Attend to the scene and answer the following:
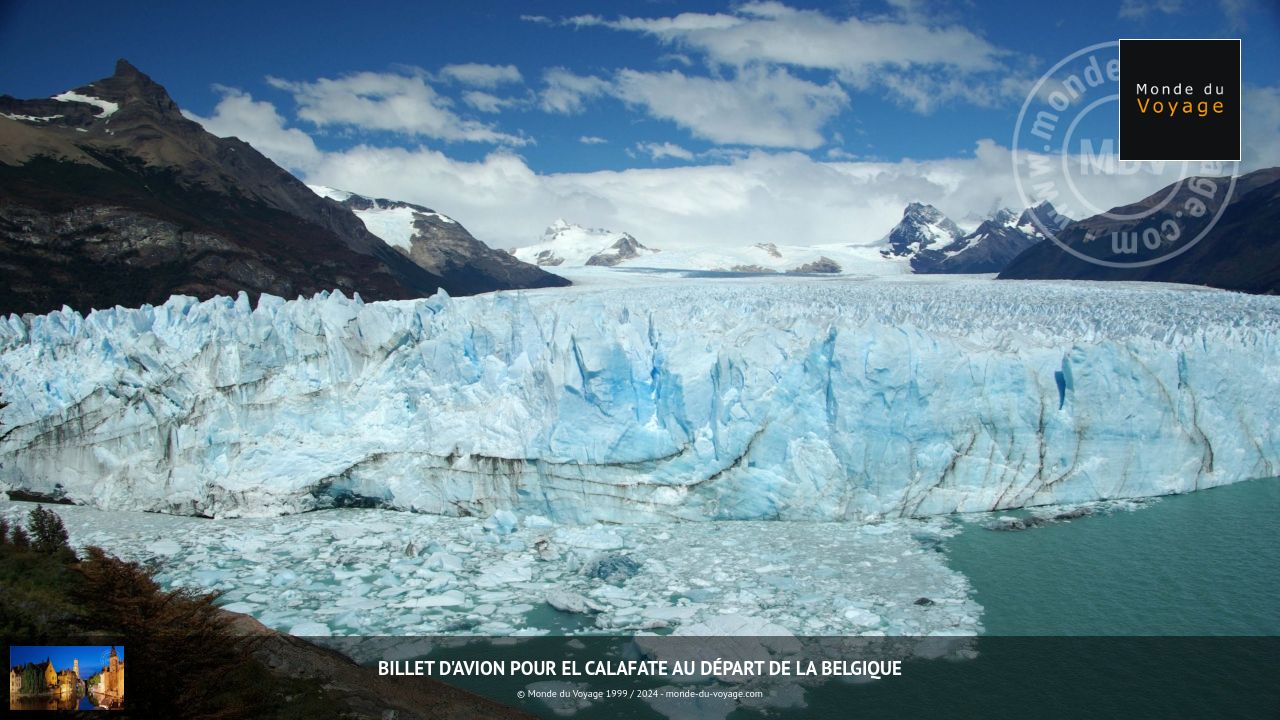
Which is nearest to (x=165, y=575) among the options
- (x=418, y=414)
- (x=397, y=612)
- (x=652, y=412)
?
(x=397, y=612)

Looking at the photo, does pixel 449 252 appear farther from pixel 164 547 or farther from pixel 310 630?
pixel 310 630

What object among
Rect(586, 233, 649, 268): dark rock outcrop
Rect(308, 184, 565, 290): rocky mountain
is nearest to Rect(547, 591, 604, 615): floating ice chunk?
Rect(308, 184, 565, 290): rocky mountain

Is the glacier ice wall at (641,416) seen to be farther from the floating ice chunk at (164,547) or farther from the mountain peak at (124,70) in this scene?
the mountain peak at (124,70)

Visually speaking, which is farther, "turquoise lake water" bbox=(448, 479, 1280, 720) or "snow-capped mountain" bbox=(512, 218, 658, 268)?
"snow-capped mountain" bbox=(512, 218, 658, 268)

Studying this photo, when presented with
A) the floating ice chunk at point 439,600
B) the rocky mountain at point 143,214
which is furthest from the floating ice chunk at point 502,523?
the rocky mountain at point 143,214

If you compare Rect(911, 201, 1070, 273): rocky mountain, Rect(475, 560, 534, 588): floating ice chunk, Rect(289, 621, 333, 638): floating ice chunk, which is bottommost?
Rect(289, 621, 333, 638): floating ice chunk

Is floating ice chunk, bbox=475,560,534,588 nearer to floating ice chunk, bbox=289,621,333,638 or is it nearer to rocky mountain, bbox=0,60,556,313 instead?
floating ice chunk, bbox=289,621,333,638

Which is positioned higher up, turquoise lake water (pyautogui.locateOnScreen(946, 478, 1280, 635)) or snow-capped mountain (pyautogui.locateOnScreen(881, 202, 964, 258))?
snow-capped mountain (pyautogui.locateOnScreen(881, 202, 964, 258))

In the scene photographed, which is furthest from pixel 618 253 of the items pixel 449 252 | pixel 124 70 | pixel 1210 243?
pixel 1210 243
